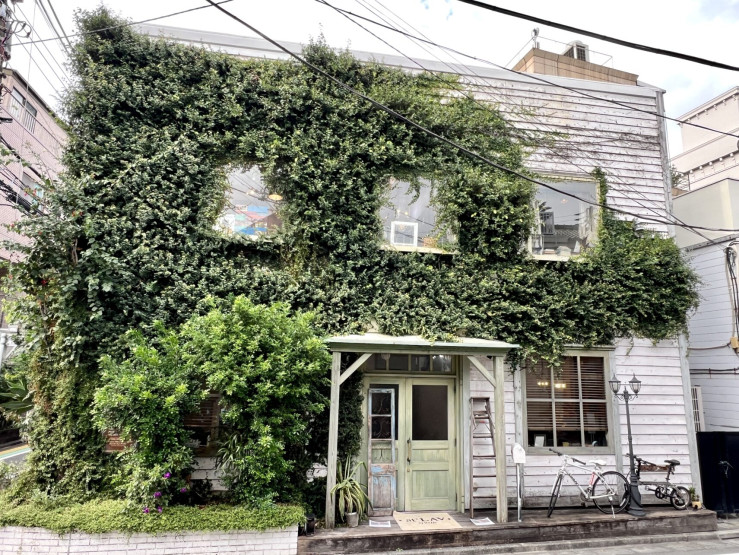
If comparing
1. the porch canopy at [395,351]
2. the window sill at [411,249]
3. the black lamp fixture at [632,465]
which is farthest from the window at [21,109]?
the black lamp fixture at [632,465]

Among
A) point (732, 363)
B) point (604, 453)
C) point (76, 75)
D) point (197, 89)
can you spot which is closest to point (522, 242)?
point (604, 453)

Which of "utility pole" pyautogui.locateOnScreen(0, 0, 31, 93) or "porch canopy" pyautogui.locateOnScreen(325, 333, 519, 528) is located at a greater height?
"utility pole" pyautogui.locateOnScreen(0, 0, 31, 93)

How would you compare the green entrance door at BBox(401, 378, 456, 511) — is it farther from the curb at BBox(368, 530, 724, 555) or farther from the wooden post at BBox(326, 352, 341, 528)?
the wooden post at BBox(326, 352, 341, 528)

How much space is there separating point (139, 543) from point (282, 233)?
4904mm

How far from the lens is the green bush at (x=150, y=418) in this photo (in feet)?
18.6

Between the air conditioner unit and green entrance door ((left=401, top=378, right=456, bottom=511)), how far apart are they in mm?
9248

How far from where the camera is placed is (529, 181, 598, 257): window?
8875 mm

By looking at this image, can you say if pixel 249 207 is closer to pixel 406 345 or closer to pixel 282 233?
pixel 282 233

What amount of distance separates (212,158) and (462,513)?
24.4ft

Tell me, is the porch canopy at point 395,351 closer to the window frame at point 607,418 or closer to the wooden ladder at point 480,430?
the wooden ladder at point 480,430

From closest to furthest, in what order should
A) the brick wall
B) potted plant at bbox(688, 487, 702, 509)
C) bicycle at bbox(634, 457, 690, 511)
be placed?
1. the brick wall
2. bicycle at bbox(634, 457, 690, 511)
3. potted plant at bbox(688, 487, 702, 509)

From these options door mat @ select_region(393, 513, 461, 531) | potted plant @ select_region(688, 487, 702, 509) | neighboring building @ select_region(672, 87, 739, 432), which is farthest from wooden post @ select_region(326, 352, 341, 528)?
neighboring building @ select_region(672, 87, 739, 432)

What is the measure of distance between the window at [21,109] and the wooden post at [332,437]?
18228 millimetres

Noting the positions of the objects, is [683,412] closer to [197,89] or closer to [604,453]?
[604,453]
